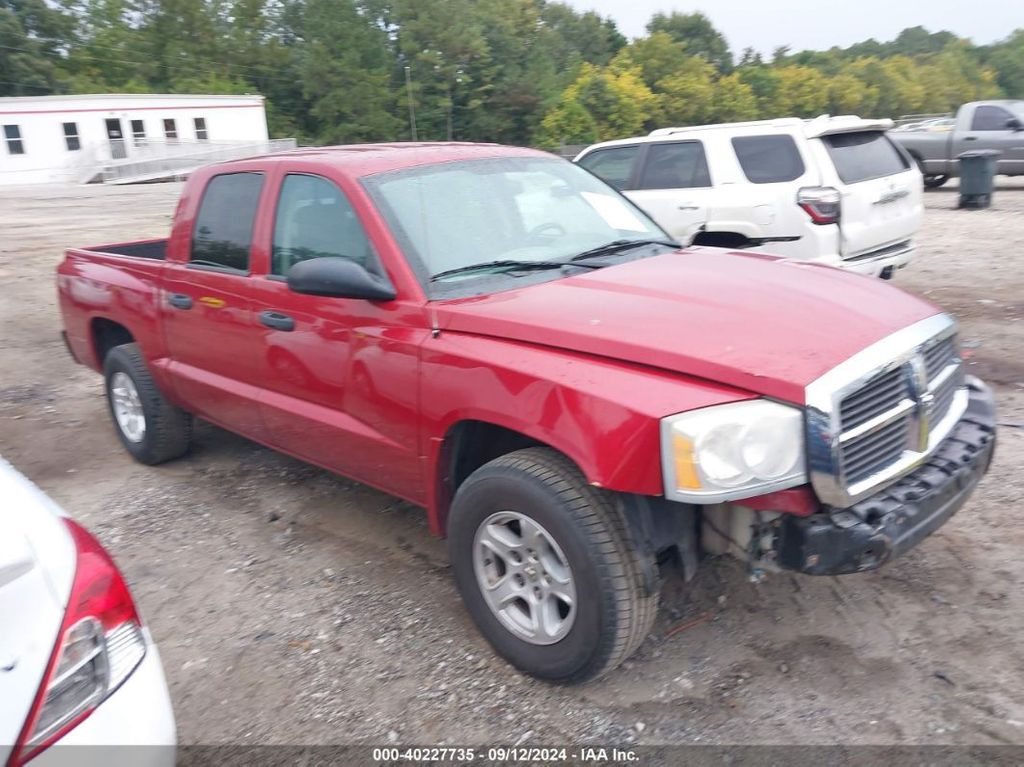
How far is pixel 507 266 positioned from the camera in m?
3.61

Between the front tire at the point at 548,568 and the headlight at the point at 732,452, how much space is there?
0.32 meters

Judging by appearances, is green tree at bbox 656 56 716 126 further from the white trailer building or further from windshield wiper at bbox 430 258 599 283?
windshield wiper at bbox 430 258 599 283

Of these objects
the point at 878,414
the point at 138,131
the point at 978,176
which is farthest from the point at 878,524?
the point at 138,131

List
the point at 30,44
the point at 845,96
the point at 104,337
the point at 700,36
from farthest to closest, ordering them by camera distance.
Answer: the point at 700,36
the point at 845,96
the point at 30,44
the point at 104,337

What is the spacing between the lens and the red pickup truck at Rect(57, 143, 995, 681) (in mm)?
2635

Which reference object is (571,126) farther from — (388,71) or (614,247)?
(614,247)

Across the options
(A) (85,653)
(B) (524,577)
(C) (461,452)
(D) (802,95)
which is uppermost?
(D) (802,95)

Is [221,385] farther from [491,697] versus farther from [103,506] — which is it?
[491,697]

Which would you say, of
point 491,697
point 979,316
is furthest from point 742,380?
point 979,316

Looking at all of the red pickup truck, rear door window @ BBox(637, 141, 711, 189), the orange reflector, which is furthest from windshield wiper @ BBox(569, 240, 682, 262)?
rear door window @ BBox(637, 141, 711, 189)

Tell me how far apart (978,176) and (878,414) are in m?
14.4

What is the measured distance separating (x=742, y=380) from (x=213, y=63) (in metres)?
67.7

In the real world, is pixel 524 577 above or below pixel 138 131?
below

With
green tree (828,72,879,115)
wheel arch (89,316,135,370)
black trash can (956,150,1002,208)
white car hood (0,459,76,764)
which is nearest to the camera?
white car hood (0,459,76,764)
